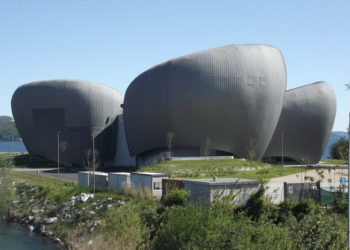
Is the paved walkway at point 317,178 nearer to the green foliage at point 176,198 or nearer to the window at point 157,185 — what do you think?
the window at point 157,185

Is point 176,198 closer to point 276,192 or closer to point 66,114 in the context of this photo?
point 276,192

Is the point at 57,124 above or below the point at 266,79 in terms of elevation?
below

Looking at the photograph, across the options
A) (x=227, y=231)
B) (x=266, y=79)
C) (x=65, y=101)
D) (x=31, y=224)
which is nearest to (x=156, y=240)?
(x=227, y=231)

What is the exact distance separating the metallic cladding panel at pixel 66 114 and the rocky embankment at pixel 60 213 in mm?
26101

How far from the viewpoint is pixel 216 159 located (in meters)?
55.3

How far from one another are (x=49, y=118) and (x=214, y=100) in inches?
927

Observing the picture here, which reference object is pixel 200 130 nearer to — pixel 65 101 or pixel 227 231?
pixel 65 101

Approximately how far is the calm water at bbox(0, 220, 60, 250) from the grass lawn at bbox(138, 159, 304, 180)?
45.6ft

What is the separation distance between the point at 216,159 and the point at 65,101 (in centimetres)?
2351

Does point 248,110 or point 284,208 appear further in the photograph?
point 248,110

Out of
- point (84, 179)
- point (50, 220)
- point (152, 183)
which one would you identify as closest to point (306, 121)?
point (84, 179)

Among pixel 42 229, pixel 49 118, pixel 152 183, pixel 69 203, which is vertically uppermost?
pixel 49 118

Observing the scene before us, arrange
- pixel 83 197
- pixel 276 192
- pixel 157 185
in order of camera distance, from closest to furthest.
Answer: pixel 276 192 < pixel 157 185 < pixel 83 197

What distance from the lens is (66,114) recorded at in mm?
68000
